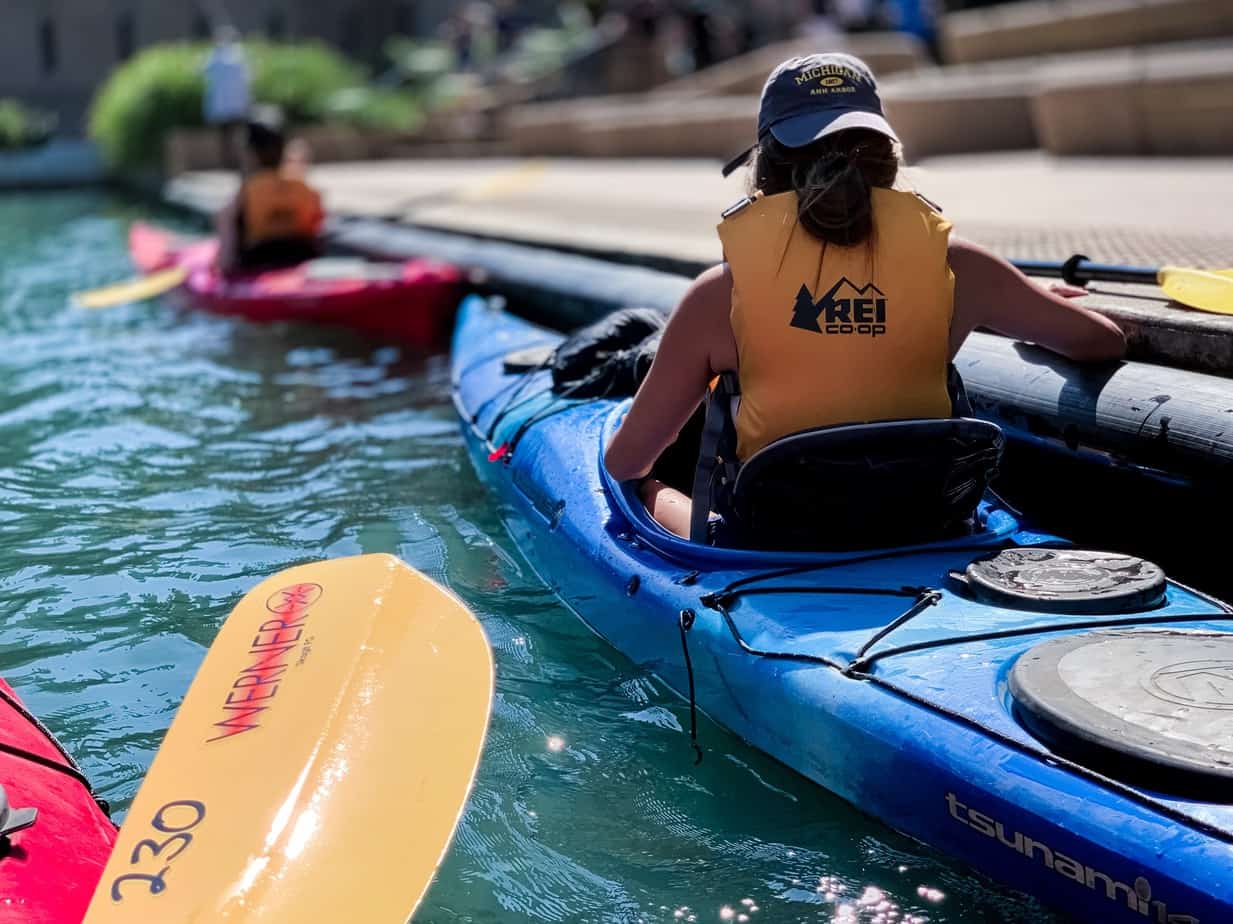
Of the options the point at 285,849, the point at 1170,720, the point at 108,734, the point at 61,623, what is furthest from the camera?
the point at 61,623

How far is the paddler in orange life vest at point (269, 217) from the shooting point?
335 inches

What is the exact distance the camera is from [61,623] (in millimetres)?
3807

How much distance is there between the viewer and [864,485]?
2893 millimetres

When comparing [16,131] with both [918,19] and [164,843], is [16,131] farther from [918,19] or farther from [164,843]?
[164,843]

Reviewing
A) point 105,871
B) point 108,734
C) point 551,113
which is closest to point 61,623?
point 108,734

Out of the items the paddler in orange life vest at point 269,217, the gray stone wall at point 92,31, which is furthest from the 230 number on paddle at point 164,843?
the gray stone wall at point 92,31

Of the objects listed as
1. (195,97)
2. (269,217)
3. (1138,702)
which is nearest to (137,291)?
(269,217)

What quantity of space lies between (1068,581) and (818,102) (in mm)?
1088

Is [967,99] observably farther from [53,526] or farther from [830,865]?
[830,865]

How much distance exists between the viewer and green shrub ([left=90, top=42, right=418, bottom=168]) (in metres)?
19.7

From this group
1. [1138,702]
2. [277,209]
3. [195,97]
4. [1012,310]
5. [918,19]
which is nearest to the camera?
[1138,702]

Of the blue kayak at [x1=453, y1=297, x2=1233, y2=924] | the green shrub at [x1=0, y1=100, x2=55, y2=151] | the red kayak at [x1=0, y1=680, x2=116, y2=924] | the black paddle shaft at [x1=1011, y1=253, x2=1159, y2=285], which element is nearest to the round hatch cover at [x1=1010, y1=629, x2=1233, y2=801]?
the blue kayak at [x1=453, y1=297, x2=1233, y2=924]

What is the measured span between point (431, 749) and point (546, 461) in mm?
1589

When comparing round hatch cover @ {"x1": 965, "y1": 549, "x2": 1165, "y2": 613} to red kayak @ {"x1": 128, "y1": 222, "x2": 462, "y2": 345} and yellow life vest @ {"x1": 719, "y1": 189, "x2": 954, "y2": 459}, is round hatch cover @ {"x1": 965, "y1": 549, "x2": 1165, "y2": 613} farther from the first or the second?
red kayak @ {"x1": 128, "y1": 222, "x2": 462, "y2": 345}
